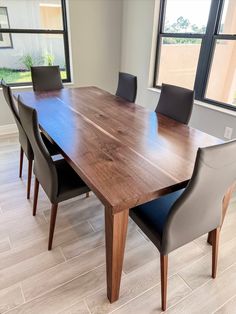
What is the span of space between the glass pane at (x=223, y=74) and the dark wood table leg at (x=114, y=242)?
86.1 inches

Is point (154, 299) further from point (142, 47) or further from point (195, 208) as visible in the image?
point (142, 47)

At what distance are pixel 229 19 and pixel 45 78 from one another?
2182mm

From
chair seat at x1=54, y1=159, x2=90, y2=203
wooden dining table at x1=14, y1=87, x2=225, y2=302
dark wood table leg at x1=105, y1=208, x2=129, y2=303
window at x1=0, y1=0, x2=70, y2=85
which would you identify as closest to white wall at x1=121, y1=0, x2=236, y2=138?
window at x1=0, y1=0, x2=70, y2=85

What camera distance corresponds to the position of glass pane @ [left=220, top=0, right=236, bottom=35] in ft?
7.89

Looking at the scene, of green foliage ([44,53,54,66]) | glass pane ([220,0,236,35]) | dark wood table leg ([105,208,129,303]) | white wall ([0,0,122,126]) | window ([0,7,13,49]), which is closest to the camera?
dark wood table leg ([105,208,129,303])

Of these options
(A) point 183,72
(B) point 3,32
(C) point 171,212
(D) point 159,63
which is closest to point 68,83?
(B) point 3,32

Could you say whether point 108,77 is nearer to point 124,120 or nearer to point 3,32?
point 3,32

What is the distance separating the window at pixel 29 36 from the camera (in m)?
3.13

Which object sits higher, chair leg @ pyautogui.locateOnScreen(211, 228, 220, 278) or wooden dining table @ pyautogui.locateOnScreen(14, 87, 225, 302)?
wooden dining table @ pyautogui.locateOnScreen(14, 87, 225, 302)

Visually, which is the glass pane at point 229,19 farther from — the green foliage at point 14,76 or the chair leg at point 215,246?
the green foliage at point 14,76

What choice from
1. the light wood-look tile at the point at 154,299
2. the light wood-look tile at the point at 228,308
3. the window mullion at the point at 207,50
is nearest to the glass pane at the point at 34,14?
the window mullion at the point at 207,50

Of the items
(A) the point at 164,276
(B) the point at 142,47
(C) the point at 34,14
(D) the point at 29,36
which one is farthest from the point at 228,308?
(C) the point at 34,14

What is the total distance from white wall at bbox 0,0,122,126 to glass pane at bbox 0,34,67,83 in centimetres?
27

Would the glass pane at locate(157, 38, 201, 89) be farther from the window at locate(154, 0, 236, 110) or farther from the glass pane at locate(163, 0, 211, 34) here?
the glass pane at locate(163, 0, 211, 34)
